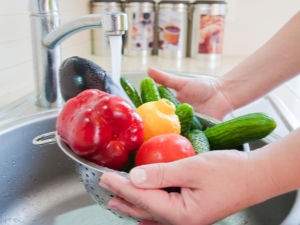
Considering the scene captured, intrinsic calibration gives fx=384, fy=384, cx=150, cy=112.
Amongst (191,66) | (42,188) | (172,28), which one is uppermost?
(172,28)

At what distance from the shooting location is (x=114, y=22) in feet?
2.00

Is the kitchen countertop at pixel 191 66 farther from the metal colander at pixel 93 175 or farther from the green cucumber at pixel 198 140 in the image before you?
the metal colander at pixel 93 175

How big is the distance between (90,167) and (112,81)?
231mm

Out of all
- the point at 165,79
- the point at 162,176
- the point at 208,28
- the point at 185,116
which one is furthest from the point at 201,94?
the point at 208,28

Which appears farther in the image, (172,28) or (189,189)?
(172,28)

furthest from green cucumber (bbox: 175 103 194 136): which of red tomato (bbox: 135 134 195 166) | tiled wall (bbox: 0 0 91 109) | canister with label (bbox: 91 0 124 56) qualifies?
canister with label (bbox: 91 0 124 56)

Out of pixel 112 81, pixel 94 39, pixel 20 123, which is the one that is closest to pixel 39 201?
pixel 20 123

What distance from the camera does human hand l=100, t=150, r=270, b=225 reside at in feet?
1.31

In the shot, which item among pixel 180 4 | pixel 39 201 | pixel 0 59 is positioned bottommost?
pixel 39 201

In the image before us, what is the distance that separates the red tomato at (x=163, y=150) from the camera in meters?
0.48

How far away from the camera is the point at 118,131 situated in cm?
49

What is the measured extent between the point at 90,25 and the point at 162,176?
35 centimetres

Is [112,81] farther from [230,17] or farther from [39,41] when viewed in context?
[230,17]

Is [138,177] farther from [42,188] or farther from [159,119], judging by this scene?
[42,188]
